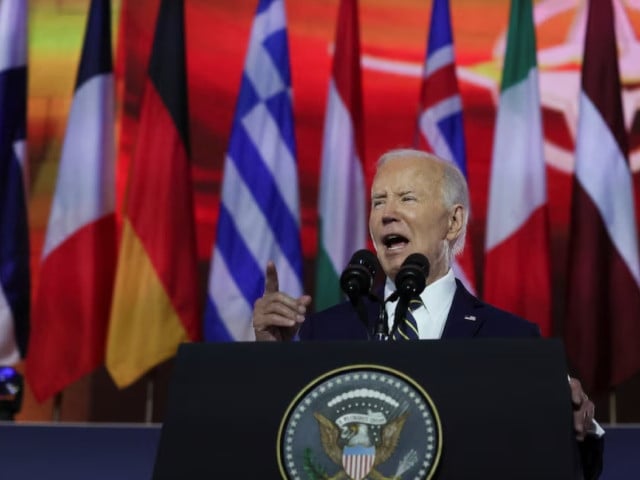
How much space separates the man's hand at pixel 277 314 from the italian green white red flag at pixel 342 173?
3575 mm

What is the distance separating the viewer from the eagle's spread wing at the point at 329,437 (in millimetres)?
1527

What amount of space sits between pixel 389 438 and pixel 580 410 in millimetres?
375

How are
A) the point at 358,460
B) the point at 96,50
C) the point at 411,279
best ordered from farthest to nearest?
the point at 96,50 < the point at 411,279 < the point at 358,460

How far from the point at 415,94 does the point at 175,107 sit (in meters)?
1.82

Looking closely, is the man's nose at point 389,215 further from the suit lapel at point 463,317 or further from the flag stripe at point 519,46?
the flag stripe at point 519,46

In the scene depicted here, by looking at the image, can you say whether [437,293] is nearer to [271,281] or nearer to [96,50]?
[271,281]

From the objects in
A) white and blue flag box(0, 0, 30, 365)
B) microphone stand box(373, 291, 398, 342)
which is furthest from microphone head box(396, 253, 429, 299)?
white and blue flag box(0, 0, 30, 365)

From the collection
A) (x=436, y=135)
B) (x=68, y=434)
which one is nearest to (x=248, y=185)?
(x=436, y=135)

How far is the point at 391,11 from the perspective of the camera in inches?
270

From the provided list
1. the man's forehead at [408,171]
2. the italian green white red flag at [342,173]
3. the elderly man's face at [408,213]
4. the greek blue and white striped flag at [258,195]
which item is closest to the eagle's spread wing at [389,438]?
the elderly man's face at [408,213]

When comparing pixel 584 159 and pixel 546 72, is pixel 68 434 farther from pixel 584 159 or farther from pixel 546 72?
pixel 546 72

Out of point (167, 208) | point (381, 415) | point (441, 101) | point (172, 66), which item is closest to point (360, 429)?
point (381, 415)

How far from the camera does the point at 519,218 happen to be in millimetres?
5488

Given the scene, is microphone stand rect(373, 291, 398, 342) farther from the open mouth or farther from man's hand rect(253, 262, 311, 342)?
the open mouth
